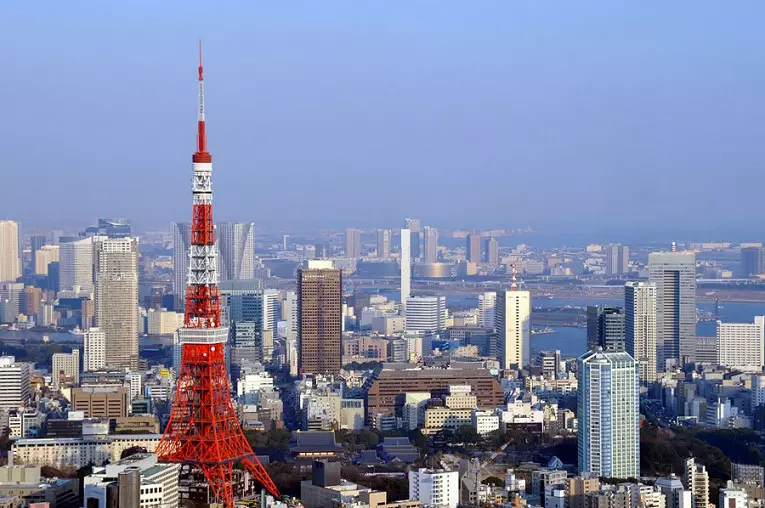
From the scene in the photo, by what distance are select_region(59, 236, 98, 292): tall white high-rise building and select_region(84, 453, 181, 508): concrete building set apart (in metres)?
24.6

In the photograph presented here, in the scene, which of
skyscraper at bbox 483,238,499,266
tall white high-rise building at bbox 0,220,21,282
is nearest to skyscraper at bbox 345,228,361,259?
skyscraper at bbox 483,238,499,266

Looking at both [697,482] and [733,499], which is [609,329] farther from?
[733,499]

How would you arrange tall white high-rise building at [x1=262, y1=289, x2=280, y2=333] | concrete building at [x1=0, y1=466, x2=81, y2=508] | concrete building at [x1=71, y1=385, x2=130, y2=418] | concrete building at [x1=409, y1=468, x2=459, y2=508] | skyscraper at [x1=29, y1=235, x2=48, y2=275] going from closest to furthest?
concrete building at [x1=0, y1=466, x2=81, y2=508] < concrete building at [x1=409, y1=468, x2=459, y2=508] < concrete building at [x1=71, y1=385, x2=130, y2=418] < tall white high-rise building at [x1=262, y1=289, x2=280, y2=333] < skyscraper at [x1=29, y1=235, x2=48, y2=275]

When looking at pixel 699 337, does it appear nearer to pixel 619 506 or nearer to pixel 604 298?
pixel 604 298

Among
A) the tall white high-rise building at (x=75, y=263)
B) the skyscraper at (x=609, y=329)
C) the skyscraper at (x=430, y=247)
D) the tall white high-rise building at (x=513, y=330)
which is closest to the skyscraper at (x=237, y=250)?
the tall white high-rise building at (x=75, y=263)

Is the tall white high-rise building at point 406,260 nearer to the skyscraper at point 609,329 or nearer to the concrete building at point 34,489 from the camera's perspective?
the skyscraper at point 609,329

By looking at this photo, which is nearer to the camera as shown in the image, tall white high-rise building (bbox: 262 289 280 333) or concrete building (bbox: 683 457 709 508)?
concrete building (bbox: 683 457 709 508)

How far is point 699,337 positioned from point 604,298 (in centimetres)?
666

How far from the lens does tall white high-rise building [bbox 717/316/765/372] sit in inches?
1228

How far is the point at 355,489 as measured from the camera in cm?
1591

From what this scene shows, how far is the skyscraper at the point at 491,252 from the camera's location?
46281 mm

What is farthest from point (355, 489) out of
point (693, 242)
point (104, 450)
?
point (693, 242)

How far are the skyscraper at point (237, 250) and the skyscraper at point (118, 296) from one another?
3.42m

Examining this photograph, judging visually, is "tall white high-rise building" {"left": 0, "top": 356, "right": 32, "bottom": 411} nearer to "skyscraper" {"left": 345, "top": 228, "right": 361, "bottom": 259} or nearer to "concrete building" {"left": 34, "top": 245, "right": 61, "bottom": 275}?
"concrete building" {"left": 34, "top": 245, "right": 61, "bottom": 275}
